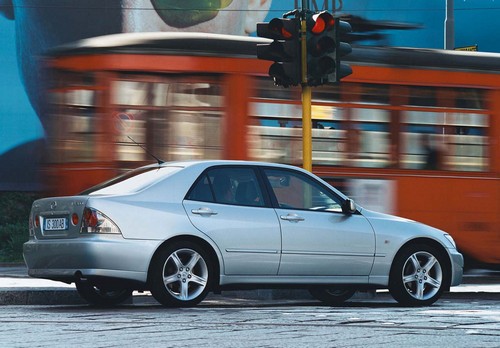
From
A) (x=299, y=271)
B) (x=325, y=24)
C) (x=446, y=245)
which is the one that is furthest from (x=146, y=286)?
(x=325, y=24)

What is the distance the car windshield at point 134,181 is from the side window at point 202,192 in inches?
9.1

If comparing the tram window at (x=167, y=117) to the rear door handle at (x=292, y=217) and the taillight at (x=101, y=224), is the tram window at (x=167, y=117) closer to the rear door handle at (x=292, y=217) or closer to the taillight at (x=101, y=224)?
the rear door handle at (x=292, y=217)

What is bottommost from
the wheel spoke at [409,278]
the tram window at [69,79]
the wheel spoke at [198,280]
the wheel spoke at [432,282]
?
the wheel spoke at [432,282]

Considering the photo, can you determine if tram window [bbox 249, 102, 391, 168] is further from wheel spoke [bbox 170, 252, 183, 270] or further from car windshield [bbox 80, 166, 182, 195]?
wheel spoke [bbox 170, 252, 183, 270]

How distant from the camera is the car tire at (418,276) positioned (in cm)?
1204

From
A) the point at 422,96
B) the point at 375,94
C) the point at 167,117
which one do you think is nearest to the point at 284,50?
the point at 167,117

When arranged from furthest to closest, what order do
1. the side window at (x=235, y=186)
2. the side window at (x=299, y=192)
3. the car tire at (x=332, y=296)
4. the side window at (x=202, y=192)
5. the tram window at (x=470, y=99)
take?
the tram window at (x=470, y=99) → the car tire at (x=332, y=296) → the side window at (x=299, y=192) → the side window at (x=235, y=186) → the side window at (x=202, y=192)

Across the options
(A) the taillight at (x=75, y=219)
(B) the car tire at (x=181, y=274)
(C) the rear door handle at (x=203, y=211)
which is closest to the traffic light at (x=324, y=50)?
(C) the rear door handle at (x=203, y=211)

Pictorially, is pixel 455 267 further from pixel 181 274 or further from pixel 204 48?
pixel 204 48

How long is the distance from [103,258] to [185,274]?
29.9 inches

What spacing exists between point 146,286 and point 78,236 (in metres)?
0.72

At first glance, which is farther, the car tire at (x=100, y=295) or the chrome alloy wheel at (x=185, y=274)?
the car tire at (x=100, y=295)

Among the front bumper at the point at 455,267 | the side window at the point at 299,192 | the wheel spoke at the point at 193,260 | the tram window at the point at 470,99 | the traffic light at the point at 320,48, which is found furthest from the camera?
the tram window at the point at 470,99

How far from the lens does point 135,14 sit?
35.2 m
